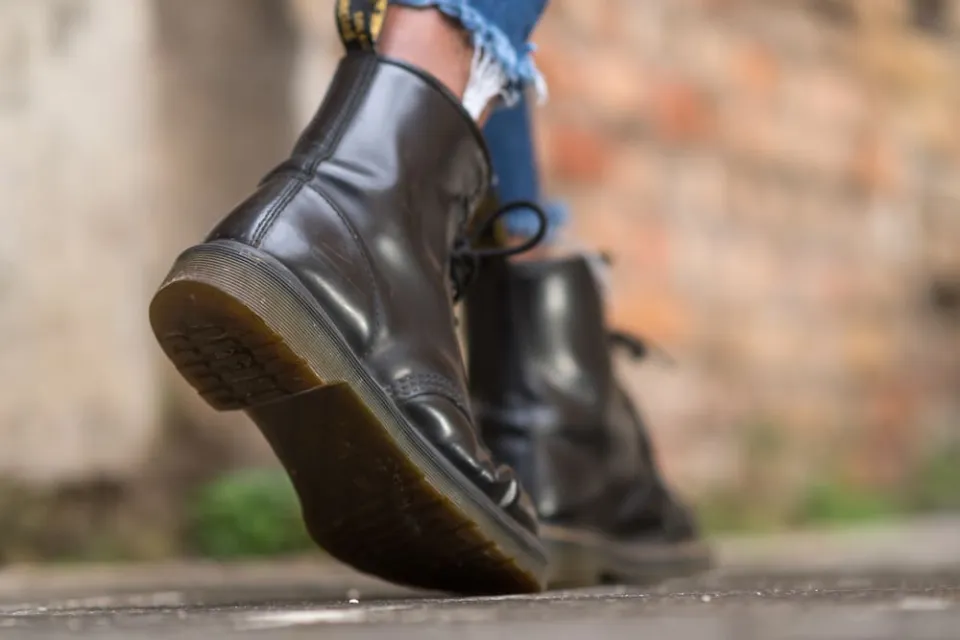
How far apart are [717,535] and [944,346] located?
158 cm

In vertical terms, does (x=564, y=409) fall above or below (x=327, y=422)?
below

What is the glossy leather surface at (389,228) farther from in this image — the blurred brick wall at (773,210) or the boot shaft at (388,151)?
the blurred brick wall at (773,210)

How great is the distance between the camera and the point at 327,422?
713 mm

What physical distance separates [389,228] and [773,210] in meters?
2.71

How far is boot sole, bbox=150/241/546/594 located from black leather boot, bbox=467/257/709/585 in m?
0.27

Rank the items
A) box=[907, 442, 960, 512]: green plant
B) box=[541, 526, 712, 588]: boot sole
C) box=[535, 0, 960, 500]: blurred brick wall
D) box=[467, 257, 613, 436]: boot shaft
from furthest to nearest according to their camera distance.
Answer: box=[907, 442, 960, 512]: green plant → box=[535, 0, 960, 500]: blurred brick wall → box=[467, 257, 613, 436]: boot shaft → box=[541, 526, 712, 588]: boot sole

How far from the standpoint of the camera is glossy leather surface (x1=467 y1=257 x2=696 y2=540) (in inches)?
42.2

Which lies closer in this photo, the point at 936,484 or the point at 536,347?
the point at 536,347

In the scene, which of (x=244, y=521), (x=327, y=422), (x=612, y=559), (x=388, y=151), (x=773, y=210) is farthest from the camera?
(x=773, y=210)

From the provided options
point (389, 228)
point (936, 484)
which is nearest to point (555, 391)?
point (389, 228)

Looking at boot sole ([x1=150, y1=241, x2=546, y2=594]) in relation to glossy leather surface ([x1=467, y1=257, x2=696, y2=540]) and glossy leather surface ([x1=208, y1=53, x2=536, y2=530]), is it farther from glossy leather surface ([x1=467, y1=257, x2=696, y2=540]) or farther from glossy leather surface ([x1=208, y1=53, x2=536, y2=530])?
glossy leather surface ([x1=467, y1=257, x2=696, y2=540])

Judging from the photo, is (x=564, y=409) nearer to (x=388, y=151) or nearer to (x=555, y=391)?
(x=555, y=391)

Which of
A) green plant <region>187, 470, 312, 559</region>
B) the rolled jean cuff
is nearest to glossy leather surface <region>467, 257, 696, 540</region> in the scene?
the rolled jean cuff

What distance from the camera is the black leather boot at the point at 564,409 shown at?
1.06m
